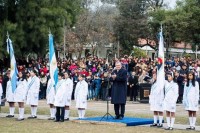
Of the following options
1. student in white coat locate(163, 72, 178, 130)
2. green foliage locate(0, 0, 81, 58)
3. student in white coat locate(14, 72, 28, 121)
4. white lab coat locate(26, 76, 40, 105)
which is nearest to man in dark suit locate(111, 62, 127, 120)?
student in white coat locate(163, 72, 178, 130)

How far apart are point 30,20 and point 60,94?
1654 cm

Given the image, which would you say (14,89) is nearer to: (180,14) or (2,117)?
(2,117)

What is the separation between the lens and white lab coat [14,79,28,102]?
2028cm

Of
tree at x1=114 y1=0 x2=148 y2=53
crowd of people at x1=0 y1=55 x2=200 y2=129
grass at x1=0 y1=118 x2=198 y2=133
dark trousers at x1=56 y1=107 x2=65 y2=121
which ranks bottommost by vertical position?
grass at x1=0 y1=118 x2=198 y2=133

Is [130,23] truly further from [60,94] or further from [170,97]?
[170,97]

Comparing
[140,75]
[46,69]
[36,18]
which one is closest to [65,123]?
[140,75]

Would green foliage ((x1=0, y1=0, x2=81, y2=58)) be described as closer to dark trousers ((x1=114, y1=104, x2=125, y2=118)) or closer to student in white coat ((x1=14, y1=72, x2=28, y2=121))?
student in white coat ((x1=14, y1=72, x2=28, y2=121))

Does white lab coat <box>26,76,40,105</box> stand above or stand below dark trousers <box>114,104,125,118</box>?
above

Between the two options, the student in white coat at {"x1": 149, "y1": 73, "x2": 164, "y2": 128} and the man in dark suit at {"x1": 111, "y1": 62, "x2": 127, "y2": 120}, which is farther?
the man in dark suit at {"x1": 111, "y1": 62, "x2": 127, "y2": 120}

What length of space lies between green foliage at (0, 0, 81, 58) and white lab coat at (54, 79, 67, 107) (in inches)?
582

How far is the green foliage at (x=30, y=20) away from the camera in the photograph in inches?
1339

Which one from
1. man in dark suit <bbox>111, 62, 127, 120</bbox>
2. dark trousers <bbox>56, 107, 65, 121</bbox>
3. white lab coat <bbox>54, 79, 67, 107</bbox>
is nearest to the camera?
man in dark suit <bbox>111, 62, 127, 120</bbox>

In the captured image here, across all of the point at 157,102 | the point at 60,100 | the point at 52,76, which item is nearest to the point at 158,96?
the point at 157,102

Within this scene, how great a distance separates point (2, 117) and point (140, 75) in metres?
10.7
